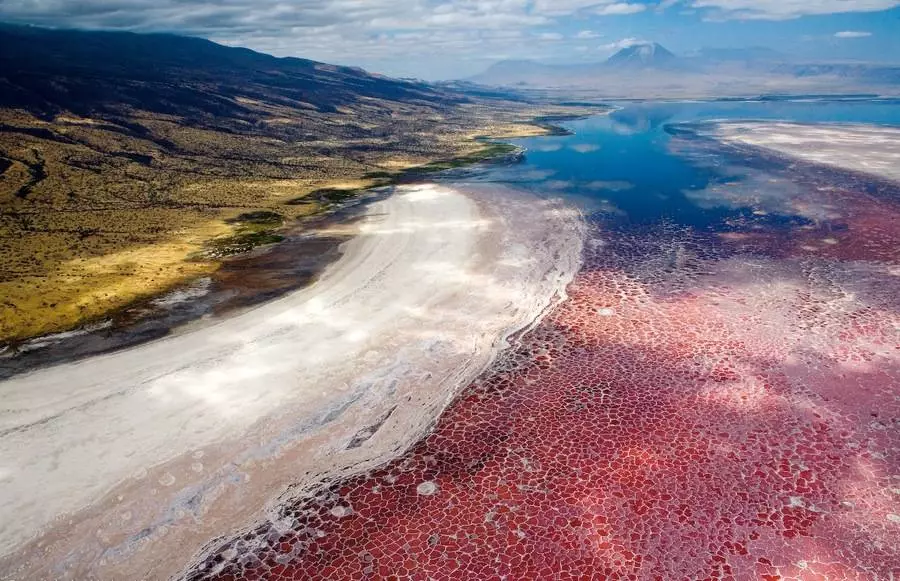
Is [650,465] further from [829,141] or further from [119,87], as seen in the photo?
[119,87]

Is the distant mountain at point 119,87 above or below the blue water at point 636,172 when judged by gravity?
above

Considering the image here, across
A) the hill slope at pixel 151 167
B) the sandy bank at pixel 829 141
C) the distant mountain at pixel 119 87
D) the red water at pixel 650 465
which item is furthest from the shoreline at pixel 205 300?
the distant mountain at pixel 119 87

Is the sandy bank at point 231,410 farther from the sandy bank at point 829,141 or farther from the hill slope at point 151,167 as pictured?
the sandy bank at point 829,141

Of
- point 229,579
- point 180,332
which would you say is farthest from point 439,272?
point 229,579

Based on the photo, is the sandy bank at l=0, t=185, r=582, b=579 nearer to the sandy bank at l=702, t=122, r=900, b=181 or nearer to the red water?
the red water

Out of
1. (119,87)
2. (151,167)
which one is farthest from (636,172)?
(119,87)

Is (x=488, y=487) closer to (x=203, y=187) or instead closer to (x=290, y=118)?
(x=203, y=187)
